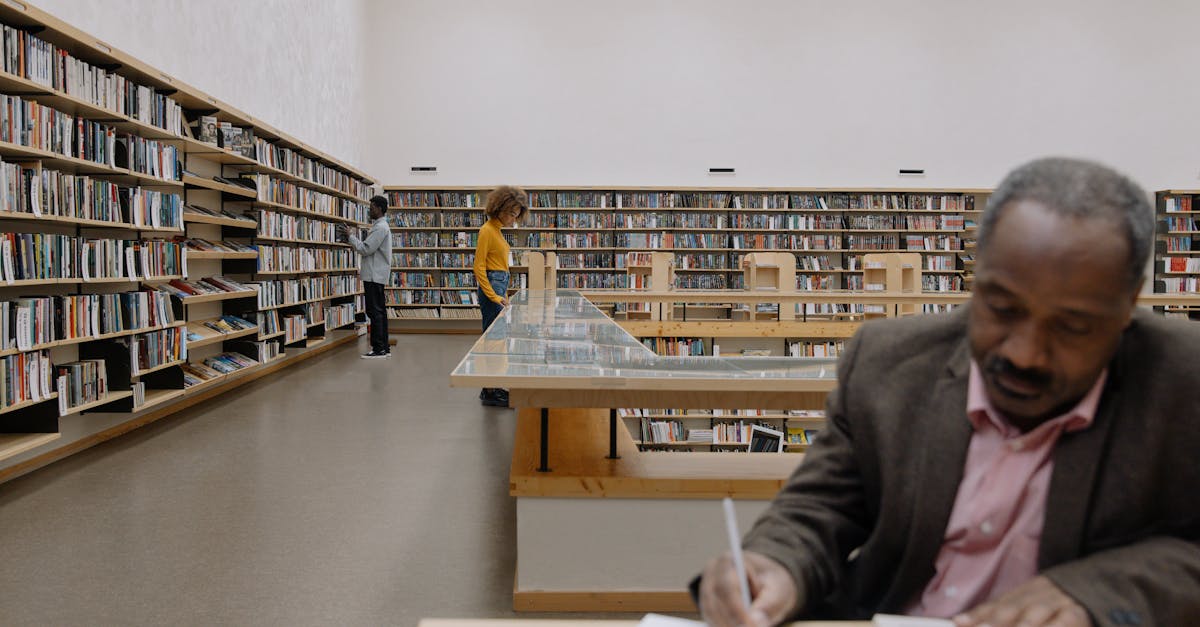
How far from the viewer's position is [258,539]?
2816 millimetres

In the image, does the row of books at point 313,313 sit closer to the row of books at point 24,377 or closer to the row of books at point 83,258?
the row of books at point 83,258

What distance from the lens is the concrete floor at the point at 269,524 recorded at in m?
2.30

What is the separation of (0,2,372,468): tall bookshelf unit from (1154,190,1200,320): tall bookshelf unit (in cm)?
1134

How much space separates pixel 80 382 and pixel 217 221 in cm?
201

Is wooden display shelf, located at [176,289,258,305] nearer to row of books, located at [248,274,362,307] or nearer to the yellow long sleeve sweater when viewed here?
row of books, located at [248,274,362,307]

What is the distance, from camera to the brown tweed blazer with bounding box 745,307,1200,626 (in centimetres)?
70

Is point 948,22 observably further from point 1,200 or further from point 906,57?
point 1,200

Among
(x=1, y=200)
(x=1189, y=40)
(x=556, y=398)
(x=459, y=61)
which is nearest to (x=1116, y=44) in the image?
(x=1189, y=40)

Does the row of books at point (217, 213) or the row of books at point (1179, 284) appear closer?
the row of books at point (217, 213)

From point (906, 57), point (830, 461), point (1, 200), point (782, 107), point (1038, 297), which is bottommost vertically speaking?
point (830, 461)

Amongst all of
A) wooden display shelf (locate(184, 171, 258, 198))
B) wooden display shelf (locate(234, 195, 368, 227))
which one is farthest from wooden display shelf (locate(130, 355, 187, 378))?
wooden display shelf (locate(234, 195, 368, 227))

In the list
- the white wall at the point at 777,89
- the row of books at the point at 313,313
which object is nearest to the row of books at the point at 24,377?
the row of books at the point at 313,313

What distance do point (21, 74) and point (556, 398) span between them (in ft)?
10.1

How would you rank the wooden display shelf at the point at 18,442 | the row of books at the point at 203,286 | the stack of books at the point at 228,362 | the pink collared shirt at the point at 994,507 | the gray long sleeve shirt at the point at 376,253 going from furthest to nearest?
the gray long sleeve shirt at the point at 376,253 → the stack of books at the point at 228,362 → the row of books at the point at 203,286 → the wooden display shelf at the point at 18,442 → the pink collared shirt at the point at 994,507
